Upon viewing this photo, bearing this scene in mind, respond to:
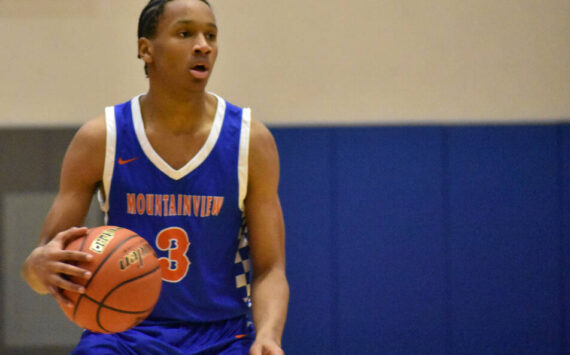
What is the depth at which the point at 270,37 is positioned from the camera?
3240 millimetres

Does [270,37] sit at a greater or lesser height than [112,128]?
greater

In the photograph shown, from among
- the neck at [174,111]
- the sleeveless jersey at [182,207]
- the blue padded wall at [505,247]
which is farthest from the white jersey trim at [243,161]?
the blue padded wall at [505,247]

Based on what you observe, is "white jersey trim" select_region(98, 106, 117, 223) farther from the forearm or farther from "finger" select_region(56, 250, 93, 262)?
the forearm

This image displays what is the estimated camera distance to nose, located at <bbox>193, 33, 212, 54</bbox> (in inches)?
81.3

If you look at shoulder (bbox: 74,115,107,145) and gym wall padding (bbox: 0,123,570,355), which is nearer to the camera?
shoulder (bbox: 74,115,107,145)

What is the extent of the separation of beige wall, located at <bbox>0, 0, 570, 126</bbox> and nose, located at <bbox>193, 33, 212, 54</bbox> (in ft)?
3.72

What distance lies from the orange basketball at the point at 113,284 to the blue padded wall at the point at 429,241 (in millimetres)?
1414

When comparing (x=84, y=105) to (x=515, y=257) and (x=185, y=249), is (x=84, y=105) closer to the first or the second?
(x=185, y=249)

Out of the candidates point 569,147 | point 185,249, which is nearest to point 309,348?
point 185,249

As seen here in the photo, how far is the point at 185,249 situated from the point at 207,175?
241 mm

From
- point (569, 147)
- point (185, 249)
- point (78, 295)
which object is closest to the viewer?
point (78, 295)

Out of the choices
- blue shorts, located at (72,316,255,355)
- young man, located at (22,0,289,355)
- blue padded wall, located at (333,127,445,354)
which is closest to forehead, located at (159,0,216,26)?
young man, located at (22,0,289,355)

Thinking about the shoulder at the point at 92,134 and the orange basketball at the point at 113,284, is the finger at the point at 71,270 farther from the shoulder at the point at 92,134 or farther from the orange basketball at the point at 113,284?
the shoulder at the point at 92,134

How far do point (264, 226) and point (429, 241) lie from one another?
1.28 metres
